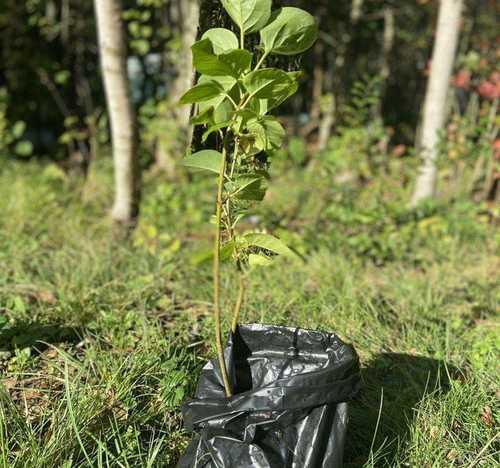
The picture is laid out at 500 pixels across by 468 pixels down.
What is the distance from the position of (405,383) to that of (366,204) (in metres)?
2.34

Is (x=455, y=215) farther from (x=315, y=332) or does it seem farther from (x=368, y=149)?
(x=315, y=332)

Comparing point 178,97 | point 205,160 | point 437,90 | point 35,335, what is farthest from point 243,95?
point 178,97

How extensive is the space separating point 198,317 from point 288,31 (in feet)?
5.41

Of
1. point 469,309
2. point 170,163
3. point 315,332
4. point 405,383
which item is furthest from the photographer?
point 170,163

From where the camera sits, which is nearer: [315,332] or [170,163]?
[315,332]

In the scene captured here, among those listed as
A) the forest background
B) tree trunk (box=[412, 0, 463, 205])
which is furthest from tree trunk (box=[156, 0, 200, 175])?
tree trunk (box=[412, 0, 463, 205])

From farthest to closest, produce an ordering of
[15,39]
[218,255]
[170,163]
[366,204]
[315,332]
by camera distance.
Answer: [15,39], [170,163], [366,204], [315,332], [218,255]

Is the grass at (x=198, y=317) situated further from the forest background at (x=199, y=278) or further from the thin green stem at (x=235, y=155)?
the thin green stem at (x=235, y=155)

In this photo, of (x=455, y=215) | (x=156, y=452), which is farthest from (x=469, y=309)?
(x=156, y=452)

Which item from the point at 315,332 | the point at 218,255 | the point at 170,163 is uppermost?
the point at 218,255

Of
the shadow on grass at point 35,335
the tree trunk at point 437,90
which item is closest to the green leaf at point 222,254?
the shadow on grass at point 35,335

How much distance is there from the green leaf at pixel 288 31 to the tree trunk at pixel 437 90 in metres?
3.02

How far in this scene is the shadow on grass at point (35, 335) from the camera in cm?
230

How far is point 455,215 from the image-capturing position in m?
4.12
